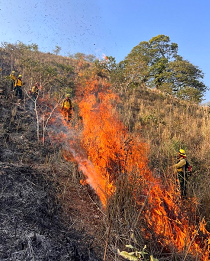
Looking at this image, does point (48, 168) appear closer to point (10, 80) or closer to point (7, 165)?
point (7, 165)

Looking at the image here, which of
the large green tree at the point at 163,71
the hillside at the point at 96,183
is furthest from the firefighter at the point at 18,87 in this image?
the large green tree at the point at 163,71

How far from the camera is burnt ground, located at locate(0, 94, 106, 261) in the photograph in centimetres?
262

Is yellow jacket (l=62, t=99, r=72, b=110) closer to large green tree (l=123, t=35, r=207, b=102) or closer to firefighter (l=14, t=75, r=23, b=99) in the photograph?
firefighter (l=14, t=75, r=23, b=99)

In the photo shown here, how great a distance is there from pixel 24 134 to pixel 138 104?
843cm

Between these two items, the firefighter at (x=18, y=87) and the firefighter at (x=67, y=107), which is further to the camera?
the firefighter at (x=18, y=87)

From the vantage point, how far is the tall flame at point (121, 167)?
281 centimetres

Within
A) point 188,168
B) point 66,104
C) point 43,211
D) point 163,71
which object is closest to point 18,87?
point 66,104

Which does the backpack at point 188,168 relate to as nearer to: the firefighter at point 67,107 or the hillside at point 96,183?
the hillside at point 96,183

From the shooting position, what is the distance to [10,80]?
9.64 metres

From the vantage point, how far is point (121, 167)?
3.18 metres

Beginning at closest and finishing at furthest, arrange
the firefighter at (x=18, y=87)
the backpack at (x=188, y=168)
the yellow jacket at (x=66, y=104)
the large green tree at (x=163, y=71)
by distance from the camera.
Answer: the backpack at (x=188, y=168) < the yellow jacket at (x=66, y=104) < the firefighter at (x=18, y=87) < the large green tree at (x=163, y=71)

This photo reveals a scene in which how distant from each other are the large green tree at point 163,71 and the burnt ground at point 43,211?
10398mm

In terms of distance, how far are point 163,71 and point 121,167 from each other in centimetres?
1720

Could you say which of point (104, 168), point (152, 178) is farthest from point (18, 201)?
point (152, 178)
